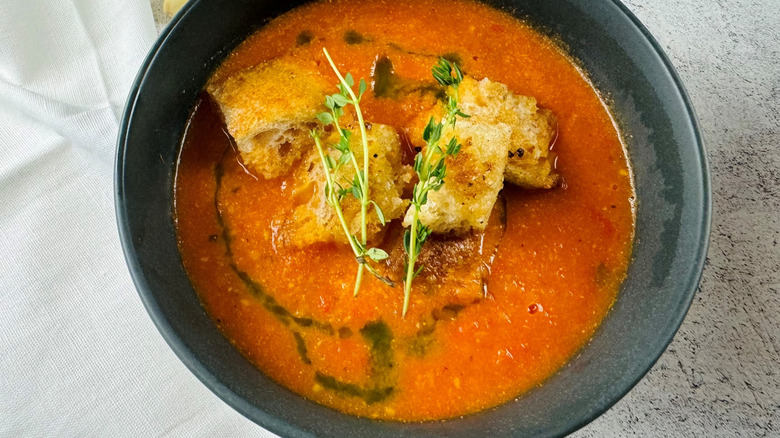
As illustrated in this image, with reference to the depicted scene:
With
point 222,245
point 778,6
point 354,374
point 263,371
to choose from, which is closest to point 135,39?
point 222,245

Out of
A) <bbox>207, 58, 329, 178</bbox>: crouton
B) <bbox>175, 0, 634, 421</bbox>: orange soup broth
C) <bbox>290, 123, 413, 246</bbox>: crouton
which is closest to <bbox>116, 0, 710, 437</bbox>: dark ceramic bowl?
<bbox>175, 0, 634, 421</bbox>: orange soup broth

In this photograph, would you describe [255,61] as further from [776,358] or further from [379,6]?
[776,358]

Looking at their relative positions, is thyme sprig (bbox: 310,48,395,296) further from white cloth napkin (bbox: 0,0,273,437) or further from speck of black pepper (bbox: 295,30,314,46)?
white cloth napkin (bbox: 0,0,273,437)

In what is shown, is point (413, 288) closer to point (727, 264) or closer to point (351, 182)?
point (351, 182)

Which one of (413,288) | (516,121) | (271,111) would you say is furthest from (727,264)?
(271,111)

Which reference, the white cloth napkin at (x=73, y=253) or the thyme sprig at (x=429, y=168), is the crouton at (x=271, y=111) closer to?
the thyme sprig at (x=429, y=168)

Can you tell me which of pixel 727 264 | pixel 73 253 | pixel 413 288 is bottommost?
pixel 73 253
